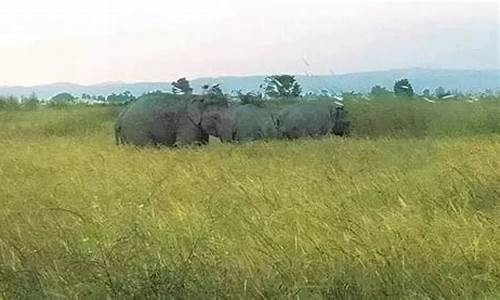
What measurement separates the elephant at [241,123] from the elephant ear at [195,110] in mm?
113

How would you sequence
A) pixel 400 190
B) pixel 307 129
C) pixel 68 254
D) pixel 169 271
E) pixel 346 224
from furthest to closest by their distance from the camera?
pixel 307 129, pixel 400 190, pixel 346 224, pixel 68 254, pixel 169 271

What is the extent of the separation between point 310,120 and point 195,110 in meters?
3.69

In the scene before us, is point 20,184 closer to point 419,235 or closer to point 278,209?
point 278,209

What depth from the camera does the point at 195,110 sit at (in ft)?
49.2

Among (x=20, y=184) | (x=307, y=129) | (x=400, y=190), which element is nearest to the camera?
(x=400, y=190)

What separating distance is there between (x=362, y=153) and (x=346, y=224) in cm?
471

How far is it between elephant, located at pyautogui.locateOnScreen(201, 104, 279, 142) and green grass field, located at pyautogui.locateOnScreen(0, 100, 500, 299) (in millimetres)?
6917

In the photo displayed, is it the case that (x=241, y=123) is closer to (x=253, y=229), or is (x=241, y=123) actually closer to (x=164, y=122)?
(x=164, y=122)

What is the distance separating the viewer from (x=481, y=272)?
3857mm

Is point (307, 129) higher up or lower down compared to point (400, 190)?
lower down

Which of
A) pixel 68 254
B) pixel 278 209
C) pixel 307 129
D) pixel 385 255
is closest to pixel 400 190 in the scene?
pixel 278 209

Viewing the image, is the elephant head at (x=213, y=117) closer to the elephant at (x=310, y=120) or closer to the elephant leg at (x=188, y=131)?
the elephant leg at (x=188, y=131)

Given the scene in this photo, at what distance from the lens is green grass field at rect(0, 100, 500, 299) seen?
374 cm

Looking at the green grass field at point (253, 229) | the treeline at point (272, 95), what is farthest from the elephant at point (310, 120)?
the green grass field at point (253, 229)
